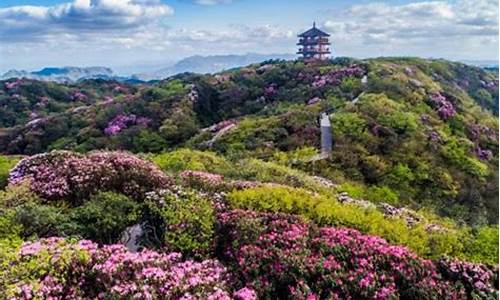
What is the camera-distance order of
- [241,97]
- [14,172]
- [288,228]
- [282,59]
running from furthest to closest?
[282,59] < [241,97] < [14,172] < [288,228]

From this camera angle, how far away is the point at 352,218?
706 cm

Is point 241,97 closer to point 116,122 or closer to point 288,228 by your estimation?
point 116,122

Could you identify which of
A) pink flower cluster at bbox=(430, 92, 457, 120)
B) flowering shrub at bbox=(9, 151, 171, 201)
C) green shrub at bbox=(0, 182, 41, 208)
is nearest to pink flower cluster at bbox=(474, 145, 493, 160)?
pink flower cluster at bbox=(430, 92, 457, 120)

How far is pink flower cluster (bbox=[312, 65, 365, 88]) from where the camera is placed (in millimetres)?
28355

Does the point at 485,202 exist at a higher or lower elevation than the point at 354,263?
lower

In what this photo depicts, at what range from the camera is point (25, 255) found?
523 centimetres

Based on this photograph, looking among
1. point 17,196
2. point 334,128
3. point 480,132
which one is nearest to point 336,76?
point 480,132

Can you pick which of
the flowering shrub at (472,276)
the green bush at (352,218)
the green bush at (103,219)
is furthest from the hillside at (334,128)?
the green bush at (103,219)

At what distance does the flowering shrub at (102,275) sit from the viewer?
15.5 ft

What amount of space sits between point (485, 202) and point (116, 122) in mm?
18524

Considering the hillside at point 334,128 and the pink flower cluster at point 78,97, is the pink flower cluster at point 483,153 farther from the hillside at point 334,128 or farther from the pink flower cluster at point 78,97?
the pink flower cluster at point 78,97

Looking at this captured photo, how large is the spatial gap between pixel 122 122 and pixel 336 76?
38.2ft

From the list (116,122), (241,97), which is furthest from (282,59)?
(116,122)

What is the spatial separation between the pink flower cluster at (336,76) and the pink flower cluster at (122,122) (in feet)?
30.3
